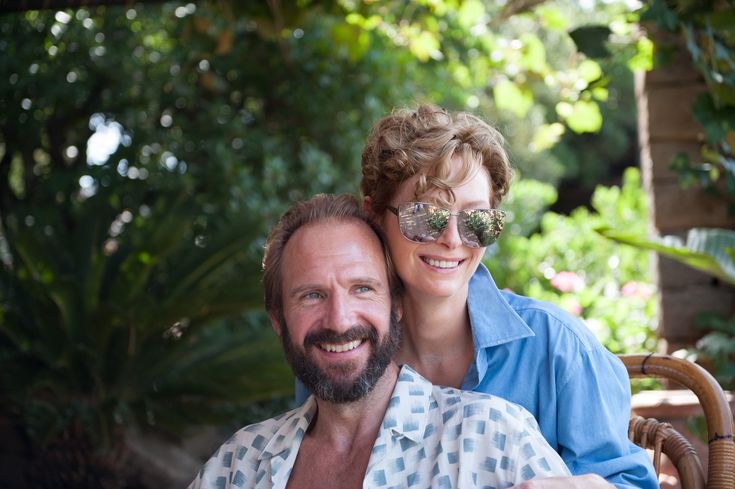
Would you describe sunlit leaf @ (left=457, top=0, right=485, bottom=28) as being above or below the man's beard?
above

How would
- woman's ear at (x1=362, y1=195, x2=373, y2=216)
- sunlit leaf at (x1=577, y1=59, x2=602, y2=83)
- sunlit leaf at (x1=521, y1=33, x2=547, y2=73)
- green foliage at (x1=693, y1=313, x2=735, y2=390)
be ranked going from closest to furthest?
woman's ear at (x1=362, y1=195, x2=373, y2=216) < green foliage at (x1=693, y1=313, x2=735, y2=390) < sunlit leaf at (x1=577, y1=59, x2=602, y2=83) < sunlit leaf at (x1=521, y1=33, x2=547, y2=73)

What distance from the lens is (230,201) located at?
7.11 meters

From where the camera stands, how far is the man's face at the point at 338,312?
233 centimetres

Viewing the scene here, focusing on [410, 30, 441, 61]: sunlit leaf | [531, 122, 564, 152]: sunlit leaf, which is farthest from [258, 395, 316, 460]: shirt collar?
[410, 30, 441, 61]: sunlit leaf

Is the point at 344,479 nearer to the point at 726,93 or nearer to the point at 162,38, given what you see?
the point at 726,93

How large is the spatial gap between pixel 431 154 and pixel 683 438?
1.04m

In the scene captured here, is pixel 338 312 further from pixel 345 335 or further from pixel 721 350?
pixel 721 350

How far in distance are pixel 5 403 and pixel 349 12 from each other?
128 inches

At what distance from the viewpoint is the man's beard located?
2.33 meters

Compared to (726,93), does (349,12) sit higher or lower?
higher

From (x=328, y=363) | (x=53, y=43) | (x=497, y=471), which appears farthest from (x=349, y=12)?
(x=497, y=471)

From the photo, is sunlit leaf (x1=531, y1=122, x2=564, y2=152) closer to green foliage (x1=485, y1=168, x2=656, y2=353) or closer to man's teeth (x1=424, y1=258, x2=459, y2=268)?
green foliage (x1=485, y1=168, x2=656, y2=353)

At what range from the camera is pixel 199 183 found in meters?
7.41

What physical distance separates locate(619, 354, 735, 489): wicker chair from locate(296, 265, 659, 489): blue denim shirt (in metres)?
0.22
